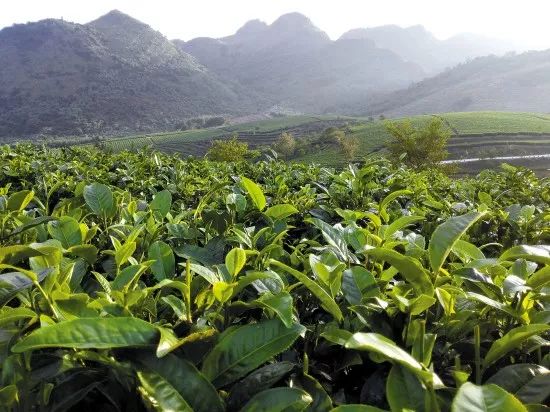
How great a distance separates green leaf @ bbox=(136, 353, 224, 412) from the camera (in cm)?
80

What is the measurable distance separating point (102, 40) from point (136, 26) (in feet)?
70.7

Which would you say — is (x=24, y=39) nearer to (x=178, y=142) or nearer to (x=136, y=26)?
(x=136, y=26)

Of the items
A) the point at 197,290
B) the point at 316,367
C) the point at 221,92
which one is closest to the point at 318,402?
the point at 316,367

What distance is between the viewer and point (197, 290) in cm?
118

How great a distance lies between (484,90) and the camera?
140m

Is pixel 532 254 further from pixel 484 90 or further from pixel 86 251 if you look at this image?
Answer: pixel 484 90

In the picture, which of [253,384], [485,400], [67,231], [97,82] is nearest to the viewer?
[485,400]

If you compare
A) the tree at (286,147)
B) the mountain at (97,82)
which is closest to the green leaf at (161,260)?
the tree at (286,147)

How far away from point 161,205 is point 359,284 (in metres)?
1.09

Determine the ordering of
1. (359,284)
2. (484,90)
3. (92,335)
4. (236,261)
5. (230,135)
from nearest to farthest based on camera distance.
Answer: (92,335) → (236,261) → (359,284) → (230,135) → (484,90)

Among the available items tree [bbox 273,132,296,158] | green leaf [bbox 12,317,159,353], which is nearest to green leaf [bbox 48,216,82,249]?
green leaf [bbox 12,317,159,353]

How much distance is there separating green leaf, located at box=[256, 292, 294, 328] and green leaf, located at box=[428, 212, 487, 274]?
38 centimetres

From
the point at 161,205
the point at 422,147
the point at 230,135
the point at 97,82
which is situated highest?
the point at 97,82

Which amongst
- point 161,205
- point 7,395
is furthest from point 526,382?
point 161,205
